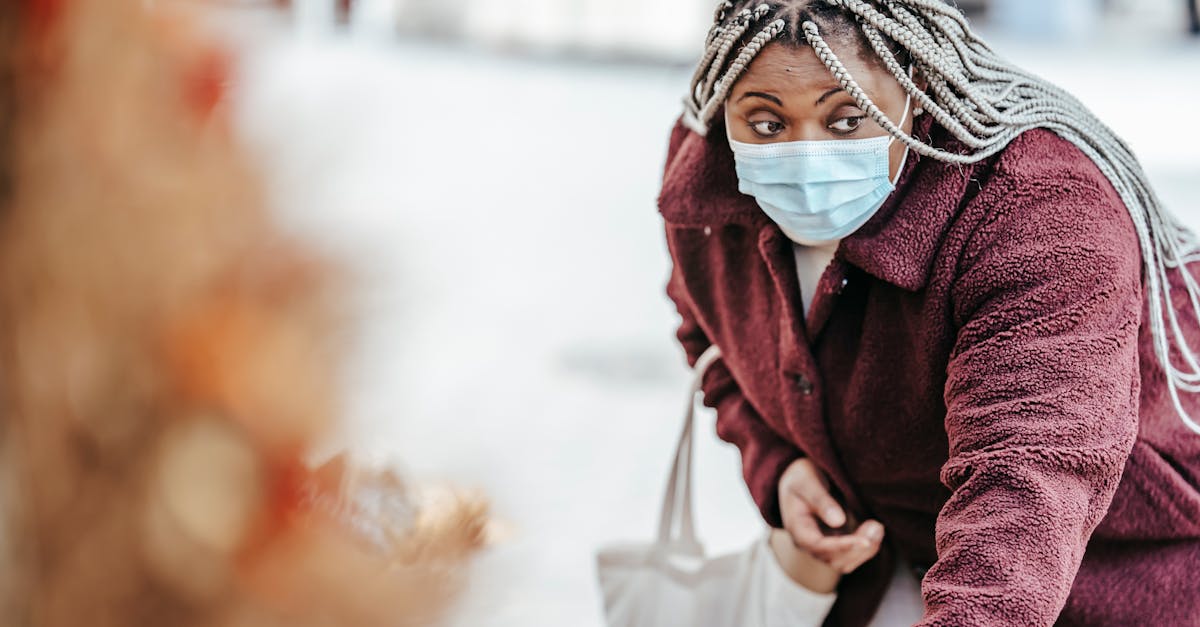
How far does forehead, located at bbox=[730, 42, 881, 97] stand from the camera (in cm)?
93

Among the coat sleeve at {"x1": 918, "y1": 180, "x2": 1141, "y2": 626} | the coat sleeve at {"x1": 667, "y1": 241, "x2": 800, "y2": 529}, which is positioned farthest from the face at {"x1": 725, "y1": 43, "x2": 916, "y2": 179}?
the coat sleeve at {"x1": 667, "y1": 241, "x2": 800, "y2": 529}

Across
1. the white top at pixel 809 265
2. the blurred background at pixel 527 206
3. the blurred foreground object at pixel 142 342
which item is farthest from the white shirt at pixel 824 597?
the blurred foreground object at pixel 142 342

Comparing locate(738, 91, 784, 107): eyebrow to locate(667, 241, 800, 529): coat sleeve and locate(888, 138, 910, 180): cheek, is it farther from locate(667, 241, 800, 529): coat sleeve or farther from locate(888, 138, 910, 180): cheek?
locate(667, 241, 800, 529): coat sleeve

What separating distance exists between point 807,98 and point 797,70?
0.07 ft

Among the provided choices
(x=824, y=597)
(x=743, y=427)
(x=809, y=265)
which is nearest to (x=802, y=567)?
(x=824, y=597)

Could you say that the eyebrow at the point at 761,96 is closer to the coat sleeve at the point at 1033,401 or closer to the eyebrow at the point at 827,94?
the eyebrow at the point at 827,94

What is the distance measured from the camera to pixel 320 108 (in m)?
0.47

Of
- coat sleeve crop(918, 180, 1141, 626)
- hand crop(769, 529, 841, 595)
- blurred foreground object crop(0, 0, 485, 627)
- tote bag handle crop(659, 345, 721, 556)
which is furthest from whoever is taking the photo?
tote bag handle crop(659, 345, 721, 556)

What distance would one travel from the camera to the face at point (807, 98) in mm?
931

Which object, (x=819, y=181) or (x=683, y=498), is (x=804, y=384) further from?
(x=683, y=498)

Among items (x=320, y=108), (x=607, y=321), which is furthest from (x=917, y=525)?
(x=607, y=321)

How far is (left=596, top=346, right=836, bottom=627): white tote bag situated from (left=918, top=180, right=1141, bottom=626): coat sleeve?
0.35m

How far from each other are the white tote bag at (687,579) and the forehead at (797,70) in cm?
40

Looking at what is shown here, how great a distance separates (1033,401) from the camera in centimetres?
90
